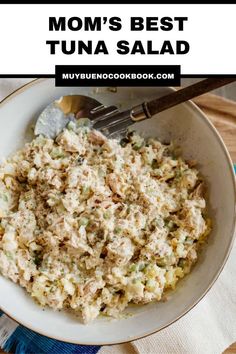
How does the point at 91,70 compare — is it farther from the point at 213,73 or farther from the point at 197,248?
the point at 197,248

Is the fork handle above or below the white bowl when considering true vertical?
above

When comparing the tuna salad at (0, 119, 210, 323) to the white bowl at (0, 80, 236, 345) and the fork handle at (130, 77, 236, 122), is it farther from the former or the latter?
the fork handle at (130, 77, 236, 122)

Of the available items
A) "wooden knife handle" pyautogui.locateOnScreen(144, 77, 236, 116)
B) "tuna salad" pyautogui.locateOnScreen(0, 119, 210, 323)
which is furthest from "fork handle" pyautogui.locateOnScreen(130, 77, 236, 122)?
"tuna salad" pyautogui.locateOnScreen(0, 119, 210, 323)

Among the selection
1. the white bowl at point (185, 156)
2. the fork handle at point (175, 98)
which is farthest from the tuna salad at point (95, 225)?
the fork handle at point (175, 98)

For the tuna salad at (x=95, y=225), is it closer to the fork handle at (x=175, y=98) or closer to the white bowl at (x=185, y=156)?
the white bowl at (x=185, y=156)

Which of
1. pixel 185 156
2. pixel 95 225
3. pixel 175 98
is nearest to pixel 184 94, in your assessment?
pixel 175 98

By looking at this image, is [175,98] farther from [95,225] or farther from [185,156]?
[95,225]
